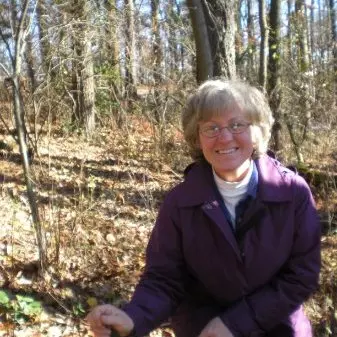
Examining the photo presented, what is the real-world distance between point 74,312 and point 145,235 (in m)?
1.41

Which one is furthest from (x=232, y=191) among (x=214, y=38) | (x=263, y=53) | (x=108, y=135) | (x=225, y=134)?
(x=108, y=135)

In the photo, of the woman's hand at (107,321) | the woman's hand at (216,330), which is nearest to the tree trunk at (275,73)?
the woman's hand at (216,330)

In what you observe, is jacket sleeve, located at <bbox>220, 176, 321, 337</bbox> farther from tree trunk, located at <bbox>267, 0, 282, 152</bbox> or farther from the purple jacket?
tree trunk, located at <bbox>267, 0, 282, 152</bbox>

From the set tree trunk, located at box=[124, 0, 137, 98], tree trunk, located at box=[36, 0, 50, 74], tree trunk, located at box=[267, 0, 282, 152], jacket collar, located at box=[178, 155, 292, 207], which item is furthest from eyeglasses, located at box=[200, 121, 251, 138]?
tree trunk, located at box=[267, 0, 282, 152]

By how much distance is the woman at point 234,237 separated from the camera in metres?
1.77

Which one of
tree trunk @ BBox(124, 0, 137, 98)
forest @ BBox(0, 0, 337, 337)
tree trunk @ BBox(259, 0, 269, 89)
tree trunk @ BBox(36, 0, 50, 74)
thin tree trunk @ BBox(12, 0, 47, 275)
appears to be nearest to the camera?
thin tree trunk @ BBox(12, 0, 47, 275)

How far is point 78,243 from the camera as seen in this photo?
168 inches

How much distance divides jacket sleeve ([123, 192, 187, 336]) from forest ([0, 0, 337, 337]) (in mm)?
1733

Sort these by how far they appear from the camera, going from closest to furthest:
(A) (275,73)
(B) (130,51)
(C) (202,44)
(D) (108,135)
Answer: (C) (202,44) < (B) (130,51) < (A) (275,73) < (D) (108,135)

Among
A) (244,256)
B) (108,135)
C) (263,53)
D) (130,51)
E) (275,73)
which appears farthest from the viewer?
(108,135)

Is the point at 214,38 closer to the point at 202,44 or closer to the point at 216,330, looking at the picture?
the point at 202,44

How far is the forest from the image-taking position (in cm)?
369

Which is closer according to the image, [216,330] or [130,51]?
[216,330]

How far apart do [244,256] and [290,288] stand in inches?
8.0
